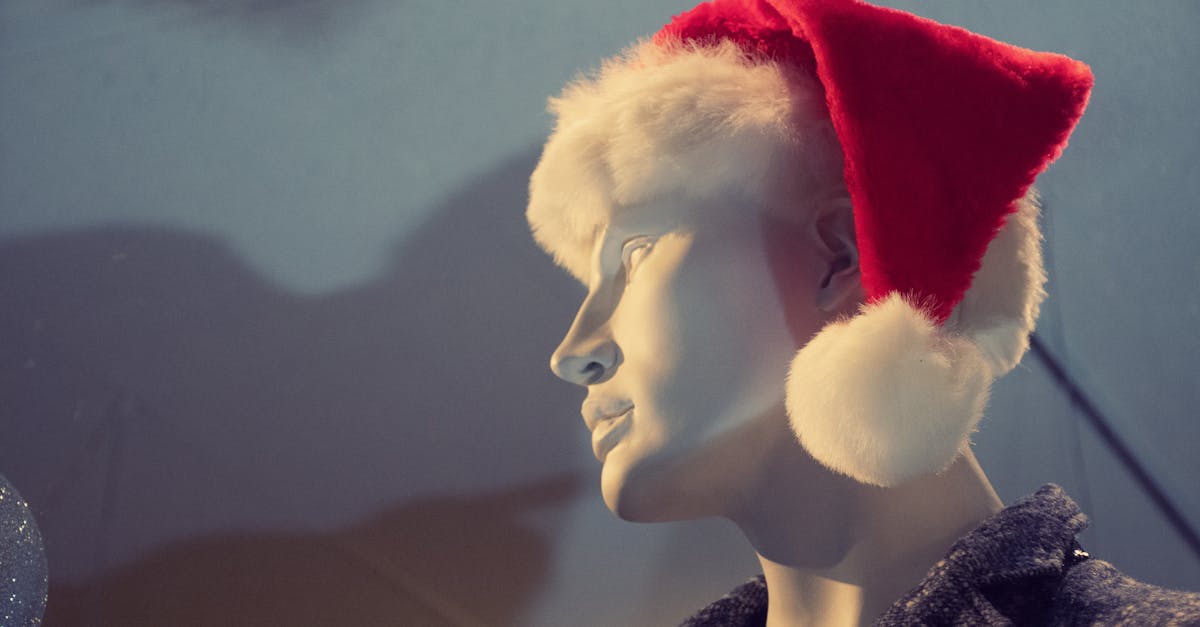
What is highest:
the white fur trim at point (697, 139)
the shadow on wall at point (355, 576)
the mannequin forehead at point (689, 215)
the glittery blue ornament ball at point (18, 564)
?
the white fur trim at point (697, 139)

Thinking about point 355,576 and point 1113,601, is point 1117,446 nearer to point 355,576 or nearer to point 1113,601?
point 1113,601

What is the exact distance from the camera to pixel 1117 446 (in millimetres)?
1308

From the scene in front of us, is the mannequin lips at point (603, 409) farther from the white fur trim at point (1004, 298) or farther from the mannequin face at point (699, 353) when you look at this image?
the white fur trim at point (1004, 298)

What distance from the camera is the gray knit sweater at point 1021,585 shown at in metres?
0.83

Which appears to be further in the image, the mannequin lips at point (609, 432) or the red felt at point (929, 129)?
the mannequin lips at point (609, 432)

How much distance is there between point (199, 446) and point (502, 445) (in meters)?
0.49

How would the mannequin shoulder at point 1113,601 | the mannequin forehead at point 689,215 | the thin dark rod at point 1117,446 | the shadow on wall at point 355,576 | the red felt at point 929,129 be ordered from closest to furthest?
the mannequin shoulder at point 1113,601 → the red felt at point 929,129 → the mannequin forehead at point 689,215 → the thin dark rod at point 1117,446 → the shadow on wall at point 355,576

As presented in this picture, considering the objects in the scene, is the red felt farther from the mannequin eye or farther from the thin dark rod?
the thin dark rod

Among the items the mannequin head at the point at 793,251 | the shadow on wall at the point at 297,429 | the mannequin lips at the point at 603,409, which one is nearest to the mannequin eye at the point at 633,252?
the mannequin head at the point at 793,251

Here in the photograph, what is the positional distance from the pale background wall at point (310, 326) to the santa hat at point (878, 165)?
59 cm

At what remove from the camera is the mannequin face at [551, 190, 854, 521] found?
3.09 ft

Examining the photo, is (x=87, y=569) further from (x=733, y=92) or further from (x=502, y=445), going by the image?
(x=733, y=92)

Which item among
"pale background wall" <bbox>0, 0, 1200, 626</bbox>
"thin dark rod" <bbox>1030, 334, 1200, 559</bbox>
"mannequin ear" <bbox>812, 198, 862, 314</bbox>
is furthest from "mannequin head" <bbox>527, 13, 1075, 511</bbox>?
"pale background wall" <bbox>0, 0, 1200, 626</bbox>

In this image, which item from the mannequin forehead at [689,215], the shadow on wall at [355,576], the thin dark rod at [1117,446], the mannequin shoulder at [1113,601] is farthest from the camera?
the shadow on wall at [355,576]
